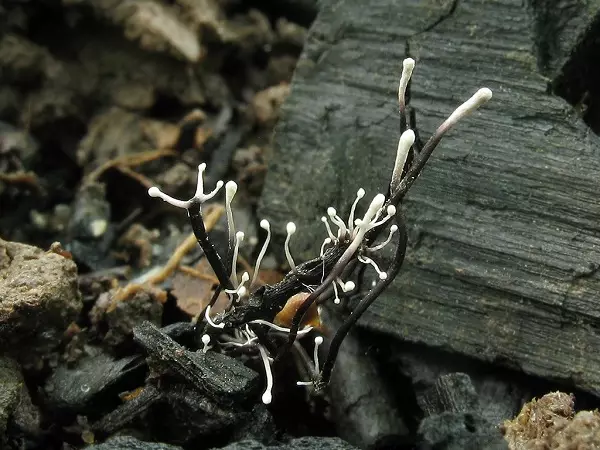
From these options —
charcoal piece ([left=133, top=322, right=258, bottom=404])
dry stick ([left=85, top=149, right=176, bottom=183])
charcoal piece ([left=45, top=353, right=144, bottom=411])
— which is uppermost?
dry stick ([left=85, top=149, right=176, bottom=183])

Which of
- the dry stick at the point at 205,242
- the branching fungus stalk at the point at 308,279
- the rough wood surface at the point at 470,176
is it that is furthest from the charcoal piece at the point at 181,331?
the rough wood surface at the point at 470,176

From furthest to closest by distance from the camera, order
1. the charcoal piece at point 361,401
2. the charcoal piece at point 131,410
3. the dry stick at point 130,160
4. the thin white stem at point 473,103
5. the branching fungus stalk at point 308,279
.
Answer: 1. the dry stick at point 130,160
2. the charcoal piece at point 361,401
3. the charcoal piece at point 131,410
4. the branching fungus stalk at point 308,279
5. the thin white stem at point 473,103

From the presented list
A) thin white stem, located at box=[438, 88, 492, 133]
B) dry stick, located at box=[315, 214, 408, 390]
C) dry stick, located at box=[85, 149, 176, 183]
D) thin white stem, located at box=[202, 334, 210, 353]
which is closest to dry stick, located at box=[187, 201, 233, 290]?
thin white stem, located at box=[202, 334, 210, 353]

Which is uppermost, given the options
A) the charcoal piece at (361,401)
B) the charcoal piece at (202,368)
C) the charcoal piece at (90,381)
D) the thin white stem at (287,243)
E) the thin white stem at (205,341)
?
the thin white stem at (287,243)

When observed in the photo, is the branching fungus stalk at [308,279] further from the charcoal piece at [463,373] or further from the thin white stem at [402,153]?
the charcoal piece at [463,373]

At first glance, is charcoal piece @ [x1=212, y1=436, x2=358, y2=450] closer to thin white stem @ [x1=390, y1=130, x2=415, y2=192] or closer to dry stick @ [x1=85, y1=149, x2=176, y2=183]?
thin white stem @ [x1=390, y1=130, x2=415, y2=192]

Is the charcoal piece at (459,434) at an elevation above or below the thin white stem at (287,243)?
below

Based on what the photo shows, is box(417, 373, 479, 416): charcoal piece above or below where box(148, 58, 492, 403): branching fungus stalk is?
below
